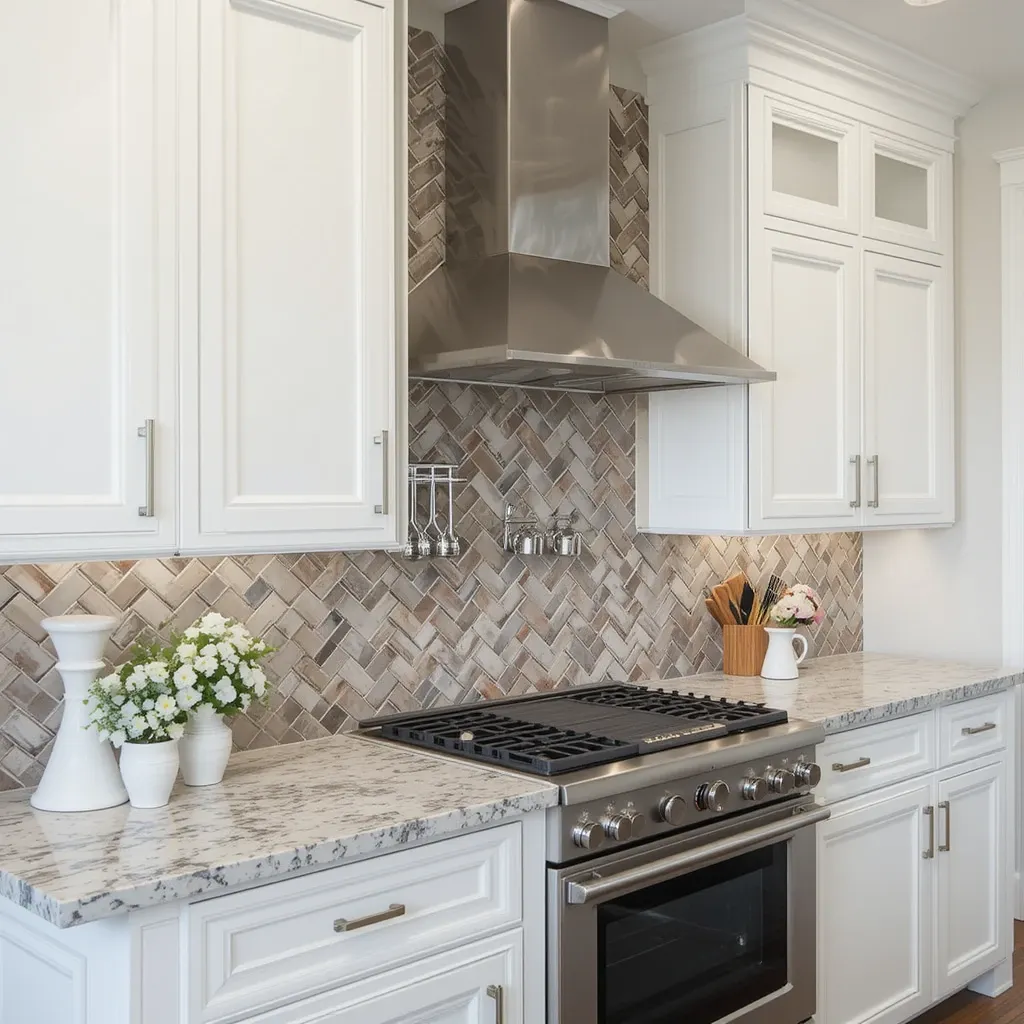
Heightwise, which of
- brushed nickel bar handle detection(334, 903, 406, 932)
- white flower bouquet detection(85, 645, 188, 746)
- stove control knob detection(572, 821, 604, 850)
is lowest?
brushed nickel bar handle detection(334, 903, 406, 932)

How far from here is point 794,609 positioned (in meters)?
3.37

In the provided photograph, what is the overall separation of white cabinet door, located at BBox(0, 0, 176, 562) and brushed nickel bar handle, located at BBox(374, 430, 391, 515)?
44cm

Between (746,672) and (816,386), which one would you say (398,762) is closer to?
(746,672)

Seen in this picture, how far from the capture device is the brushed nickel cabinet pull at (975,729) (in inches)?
133

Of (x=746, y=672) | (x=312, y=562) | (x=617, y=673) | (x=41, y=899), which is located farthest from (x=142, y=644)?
(x=746, y=672)

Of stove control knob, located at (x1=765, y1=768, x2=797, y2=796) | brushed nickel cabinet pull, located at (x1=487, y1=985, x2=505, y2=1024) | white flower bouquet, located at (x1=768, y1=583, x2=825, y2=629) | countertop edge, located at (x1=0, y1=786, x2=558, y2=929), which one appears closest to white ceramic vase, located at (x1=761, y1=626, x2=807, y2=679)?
white flower bouquet, located at (x1=768, y1=583, x2=825, y2=629)

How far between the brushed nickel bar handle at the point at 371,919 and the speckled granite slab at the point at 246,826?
110 mm

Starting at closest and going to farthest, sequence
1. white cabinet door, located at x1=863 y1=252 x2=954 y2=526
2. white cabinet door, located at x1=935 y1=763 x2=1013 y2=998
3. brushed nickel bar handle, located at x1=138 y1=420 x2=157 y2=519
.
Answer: brushed nickel bar handle, located at x1=138 y1=420 x2=157 y2=519 → white cabinet door, located at x1=935 y1=763 x2=1013 y2=998 → white cabinet door, located at x1=863 y1=252 x2=954 y2=526

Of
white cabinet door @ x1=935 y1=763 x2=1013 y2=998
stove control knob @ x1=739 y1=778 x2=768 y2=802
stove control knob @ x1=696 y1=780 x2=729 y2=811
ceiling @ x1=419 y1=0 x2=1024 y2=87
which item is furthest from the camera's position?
white cabinet door @ x1=935 y1=763 x2=1013 y2=998

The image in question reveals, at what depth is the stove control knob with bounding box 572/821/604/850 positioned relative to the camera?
2184mm

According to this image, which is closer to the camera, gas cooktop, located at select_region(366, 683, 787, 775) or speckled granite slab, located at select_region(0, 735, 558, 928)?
speckled granite slab, located at select_region(0, 735, 558, 928)

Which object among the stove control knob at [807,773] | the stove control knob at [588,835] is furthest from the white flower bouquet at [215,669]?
the stove control knob at [807,773]

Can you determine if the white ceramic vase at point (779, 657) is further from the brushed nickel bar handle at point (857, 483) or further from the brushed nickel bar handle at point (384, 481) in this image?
the brushed nickel bar handle at point (384, 481)

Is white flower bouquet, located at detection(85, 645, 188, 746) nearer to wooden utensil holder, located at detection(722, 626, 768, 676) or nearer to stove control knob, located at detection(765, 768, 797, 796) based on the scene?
stove control knob, located at detection(765, 768, 797, 796)
